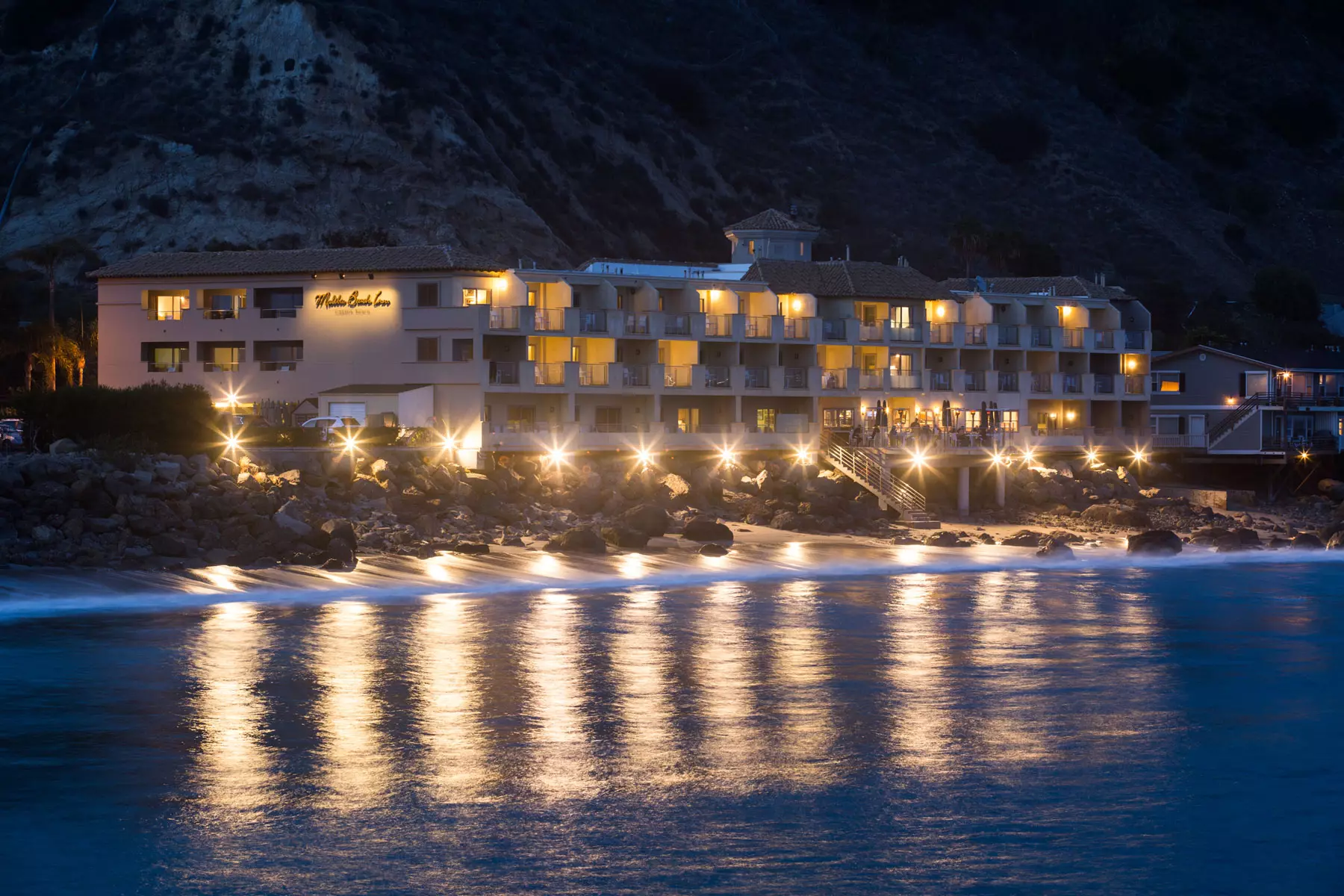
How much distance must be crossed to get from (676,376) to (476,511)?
1830 cm

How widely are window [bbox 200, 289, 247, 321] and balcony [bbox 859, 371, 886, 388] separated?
30.6m

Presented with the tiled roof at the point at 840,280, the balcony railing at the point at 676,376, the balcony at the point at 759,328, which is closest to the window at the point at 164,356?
the balcony railing at the point at 676,376

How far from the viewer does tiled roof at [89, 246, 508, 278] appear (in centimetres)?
7788

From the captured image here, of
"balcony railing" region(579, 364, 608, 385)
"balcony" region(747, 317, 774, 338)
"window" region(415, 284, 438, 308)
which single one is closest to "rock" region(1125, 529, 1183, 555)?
"balcony" region(747, 317, 774, 338)

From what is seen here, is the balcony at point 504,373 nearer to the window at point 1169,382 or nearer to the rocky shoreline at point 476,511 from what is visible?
the rocky shoreline at point 476,511

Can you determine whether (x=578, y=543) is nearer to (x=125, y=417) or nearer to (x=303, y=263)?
(x=125, y=417)

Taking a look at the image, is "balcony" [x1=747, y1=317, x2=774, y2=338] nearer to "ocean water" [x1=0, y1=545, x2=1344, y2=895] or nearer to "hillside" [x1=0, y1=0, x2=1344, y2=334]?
"ocean water" [x1=0, y1=545, x2=1344, y2=895]

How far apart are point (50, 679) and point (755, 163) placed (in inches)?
5351

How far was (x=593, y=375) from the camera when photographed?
7900cm

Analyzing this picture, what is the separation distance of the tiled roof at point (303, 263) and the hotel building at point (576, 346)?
13 cm

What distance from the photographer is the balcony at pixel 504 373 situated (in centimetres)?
7612

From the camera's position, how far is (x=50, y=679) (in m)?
37.6

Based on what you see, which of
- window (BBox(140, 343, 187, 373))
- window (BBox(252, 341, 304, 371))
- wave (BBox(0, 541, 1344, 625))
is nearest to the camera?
wave (BBox(0, 541, 1344, 625))

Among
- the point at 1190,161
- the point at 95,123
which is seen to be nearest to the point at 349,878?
the point at 95,123
